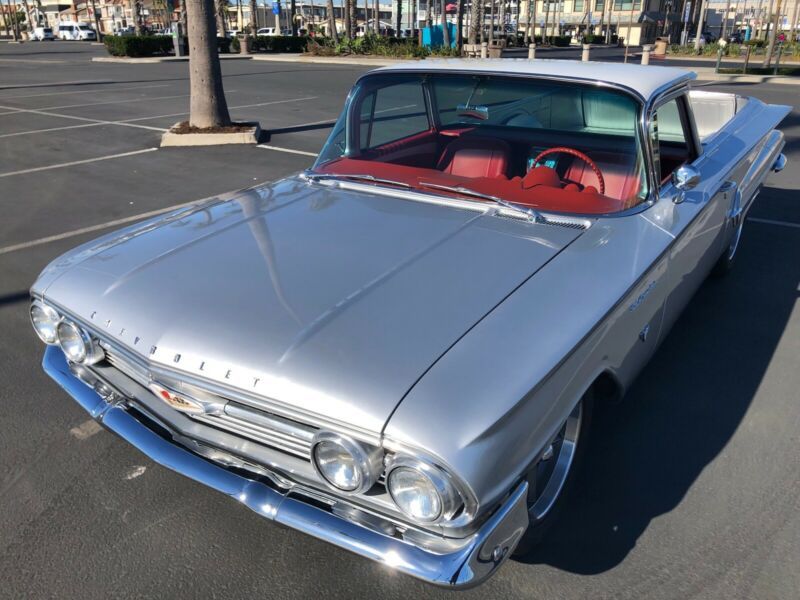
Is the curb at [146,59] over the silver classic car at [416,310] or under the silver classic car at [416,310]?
under

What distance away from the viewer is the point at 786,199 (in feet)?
22.4

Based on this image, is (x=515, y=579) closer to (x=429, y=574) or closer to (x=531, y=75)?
(x=429, y=574)

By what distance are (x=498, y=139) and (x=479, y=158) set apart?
0.18m

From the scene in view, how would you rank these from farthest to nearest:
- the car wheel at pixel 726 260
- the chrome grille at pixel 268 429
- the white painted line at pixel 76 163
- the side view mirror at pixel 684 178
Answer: the white painted line at pixel 76 163, the car wheel at pixel 726 260, the side view mirror at pixel 684 178, the chrome grille at pixel 268 429

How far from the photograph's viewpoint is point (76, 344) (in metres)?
2.57

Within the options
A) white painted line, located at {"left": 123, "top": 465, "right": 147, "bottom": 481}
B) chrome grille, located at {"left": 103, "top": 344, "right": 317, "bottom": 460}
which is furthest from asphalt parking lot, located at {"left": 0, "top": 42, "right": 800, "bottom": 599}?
chrome grille, located at {"left": 103, "top": 344, "right": 317, "bottom": 460}

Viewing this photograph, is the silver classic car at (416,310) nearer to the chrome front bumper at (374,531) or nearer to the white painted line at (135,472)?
the chrome front bumper at (374,531)

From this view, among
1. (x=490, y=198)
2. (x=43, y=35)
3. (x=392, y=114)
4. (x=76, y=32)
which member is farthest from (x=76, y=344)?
(x=43, y=35)

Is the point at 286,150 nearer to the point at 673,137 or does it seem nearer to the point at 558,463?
the point at 673,137

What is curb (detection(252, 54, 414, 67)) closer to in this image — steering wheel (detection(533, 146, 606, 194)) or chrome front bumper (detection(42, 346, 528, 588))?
steering wheel (detection(533, 146, 606, 194))

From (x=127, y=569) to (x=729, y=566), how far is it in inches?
82.6

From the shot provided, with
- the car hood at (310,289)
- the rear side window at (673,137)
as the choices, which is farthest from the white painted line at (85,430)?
the rear side window at (673,137)

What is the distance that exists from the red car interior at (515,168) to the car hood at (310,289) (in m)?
0.23

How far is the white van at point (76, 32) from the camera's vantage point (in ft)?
198
